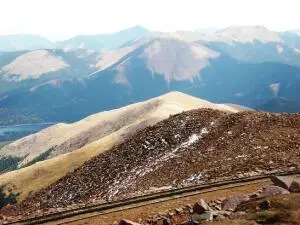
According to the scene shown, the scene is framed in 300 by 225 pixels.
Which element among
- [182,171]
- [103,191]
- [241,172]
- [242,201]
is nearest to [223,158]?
[182,171]

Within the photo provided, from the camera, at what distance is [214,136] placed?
69.4 metres

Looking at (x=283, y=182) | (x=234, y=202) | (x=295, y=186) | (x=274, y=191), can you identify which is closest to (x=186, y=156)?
(x=283, y=182)

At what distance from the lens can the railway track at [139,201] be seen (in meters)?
39.7

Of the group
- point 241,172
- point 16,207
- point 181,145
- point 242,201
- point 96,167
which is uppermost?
point 242,201

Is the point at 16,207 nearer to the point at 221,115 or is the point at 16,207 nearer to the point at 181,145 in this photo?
the point at 181,145

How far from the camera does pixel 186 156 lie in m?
65.2

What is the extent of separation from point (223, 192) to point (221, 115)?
41219 mm

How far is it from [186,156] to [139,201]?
979 inches

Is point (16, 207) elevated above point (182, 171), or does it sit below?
below

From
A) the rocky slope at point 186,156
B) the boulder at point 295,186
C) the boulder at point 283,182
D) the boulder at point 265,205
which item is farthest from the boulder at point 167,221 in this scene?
the rocky slope at point 186,156

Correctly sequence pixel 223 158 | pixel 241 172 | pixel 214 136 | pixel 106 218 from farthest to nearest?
pixel 214 136 → pixel 223 158 → pixel 241 172 → pixel 106 218

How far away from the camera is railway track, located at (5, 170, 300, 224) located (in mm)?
39656

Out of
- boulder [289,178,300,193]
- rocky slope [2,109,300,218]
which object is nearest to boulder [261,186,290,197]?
boulder [289,178,300,193]

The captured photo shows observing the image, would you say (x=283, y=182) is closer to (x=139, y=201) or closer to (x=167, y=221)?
(x=167, y=221)
